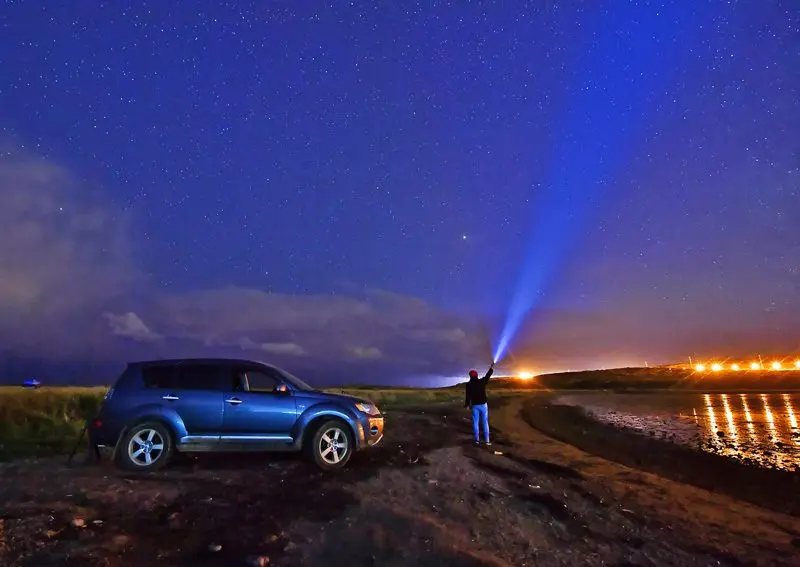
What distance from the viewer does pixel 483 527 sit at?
224 inches

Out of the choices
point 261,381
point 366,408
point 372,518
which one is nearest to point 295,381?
point 261,381

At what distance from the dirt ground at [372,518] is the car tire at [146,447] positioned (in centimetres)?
26

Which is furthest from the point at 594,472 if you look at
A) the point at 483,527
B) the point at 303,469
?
the point at 303,469

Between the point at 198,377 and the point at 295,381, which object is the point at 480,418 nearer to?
the point at 295,381

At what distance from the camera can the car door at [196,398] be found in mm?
8758

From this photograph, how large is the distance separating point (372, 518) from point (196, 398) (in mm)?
4611

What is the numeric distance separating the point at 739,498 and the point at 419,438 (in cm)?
777

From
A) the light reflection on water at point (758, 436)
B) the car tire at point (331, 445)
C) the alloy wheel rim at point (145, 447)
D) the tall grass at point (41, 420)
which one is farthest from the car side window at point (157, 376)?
the light reflection on water at point (758, 436)

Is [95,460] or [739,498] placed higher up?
[95,460]

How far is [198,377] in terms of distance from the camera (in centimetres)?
923

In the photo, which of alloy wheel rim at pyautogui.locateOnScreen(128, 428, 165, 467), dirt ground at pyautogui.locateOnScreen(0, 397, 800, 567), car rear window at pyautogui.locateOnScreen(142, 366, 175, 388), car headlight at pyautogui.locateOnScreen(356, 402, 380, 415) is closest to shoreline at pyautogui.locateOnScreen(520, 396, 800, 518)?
dirt ground at pyautogui.locateOnScreen(0, 397, 800, 567)

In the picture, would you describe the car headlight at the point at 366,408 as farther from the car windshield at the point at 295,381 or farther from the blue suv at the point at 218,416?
the car windshield at the point at 295,381

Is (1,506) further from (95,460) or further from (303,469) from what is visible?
(303,469)

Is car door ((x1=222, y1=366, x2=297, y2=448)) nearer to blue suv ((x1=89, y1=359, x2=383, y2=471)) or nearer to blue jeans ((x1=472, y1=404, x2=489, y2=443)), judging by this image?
blue suv ((x1=89, y1=359, x2=383, y2=471))
